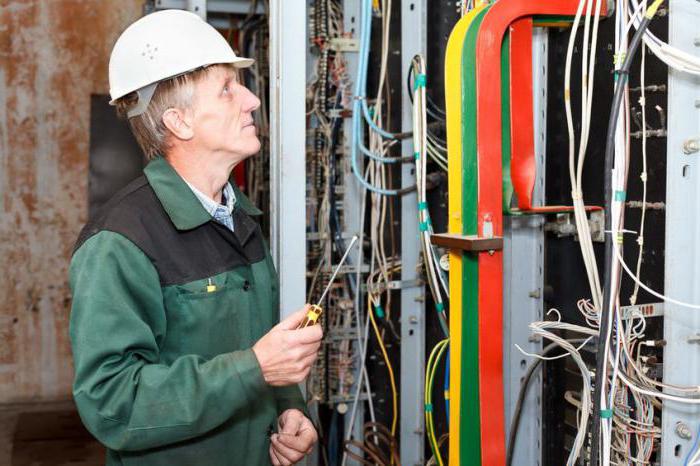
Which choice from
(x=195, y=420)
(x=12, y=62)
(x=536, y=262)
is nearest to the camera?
(x=195, y=420)

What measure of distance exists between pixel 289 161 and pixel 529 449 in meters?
0.94

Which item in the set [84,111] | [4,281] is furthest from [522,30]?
[4,281]

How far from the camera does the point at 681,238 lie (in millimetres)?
1242

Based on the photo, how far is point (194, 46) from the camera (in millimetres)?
1479

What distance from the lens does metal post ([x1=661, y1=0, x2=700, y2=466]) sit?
121 centimetres

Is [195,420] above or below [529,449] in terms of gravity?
above

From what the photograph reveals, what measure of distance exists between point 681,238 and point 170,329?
3.06ft

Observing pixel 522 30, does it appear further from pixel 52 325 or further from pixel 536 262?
pixel 52 325

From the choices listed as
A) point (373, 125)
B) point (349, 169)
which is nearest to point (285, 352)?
point (373, 125)

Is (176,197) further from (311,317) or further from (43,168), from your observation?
(43,168)

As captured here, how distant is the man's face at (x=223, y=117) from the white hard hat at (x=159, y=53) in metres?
0.04

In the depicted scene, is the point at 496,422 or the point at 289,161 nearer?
the point at 496,422

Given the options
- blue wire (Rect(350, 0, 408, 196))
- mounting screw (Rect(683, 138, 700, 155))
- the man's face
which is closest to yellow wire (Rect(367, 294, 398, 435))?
blue wire (Rect(350, 0, 408, 196))

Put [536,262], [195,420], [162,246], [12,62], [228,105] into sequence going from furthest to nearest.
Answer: [12,62] → [536,262] → [228,105] → [162,246] → [195,420]
